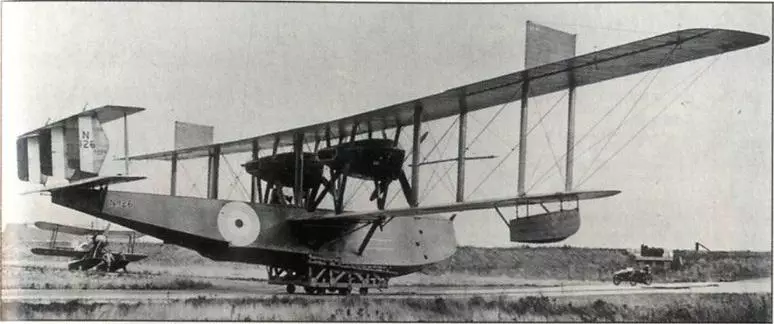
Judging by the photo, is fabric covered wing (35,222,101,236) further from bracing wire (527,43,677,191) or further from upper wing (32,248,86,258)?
bracing wire (527,43,677,191)

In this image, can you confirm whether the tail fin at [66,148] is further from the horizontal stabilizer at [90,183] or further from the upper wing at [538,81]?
the upper wing at [538,81]

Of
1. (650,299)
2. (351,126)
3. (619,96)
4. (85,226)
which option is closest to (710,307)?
(650,299)

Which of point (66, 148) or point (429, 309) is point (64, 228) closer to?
point (66, 148)

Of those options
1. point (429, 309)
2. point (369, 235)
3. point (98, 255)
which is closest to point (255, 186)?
point (369, 235)

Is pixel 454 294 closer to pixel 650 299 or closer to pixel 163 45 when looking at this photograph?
pixel 650 299

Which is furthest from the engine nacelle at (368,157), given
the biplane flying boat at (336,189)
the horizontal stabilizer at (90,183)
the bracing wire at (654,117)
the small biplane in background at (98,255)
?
the small biplane in background at (98,255)

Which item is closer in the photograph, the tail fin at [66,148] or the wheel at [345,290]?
the tail fin at [66,148]
